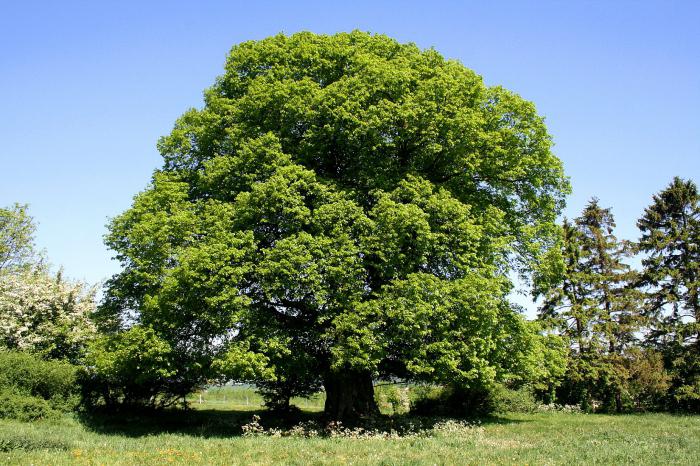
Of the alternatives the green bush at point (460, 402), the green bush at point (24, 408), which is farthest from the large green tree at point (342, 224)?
the green bush at point (460, 402)

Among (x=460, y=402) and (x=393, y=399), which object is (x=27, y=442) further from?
(x=460, y=402)

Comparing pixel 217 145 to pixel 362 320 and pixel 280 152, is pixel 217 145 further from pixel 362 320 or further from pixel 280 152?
pixel 362 320

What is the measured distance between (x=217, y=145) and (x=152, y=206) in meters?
3.94

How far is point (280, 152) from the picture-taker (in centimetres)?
2067

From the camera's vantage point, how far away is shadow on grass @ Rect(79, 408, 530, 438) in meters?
19.5

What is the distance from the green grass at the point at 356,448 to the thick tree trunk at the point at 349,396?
12.7 ft

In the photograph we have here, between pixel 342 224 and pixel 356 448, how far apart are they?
793 centimetres

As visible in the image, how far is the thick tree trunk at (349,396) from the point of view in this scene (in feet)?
70.8

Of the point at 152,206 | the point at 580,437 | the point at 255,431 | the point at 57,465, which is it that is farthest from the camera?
the point at 152,206

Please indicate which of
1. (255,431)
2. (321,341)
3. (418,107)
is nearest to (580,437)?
(321,341)

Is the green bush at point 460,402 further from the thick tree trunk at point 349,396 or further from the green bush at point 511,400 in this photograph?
the thick tree trunk at point 349,396

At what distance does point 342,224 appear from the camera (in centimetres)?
1928

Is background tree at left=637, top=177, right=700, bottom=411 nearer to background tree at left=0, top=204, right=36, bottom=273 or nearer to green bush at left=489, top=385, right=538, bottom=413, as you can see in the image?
green bush at left=489, top=385, right=538, bottom=413

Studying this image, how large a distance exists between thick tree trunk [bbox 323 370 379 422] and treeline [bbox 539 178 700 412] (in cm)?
1699
